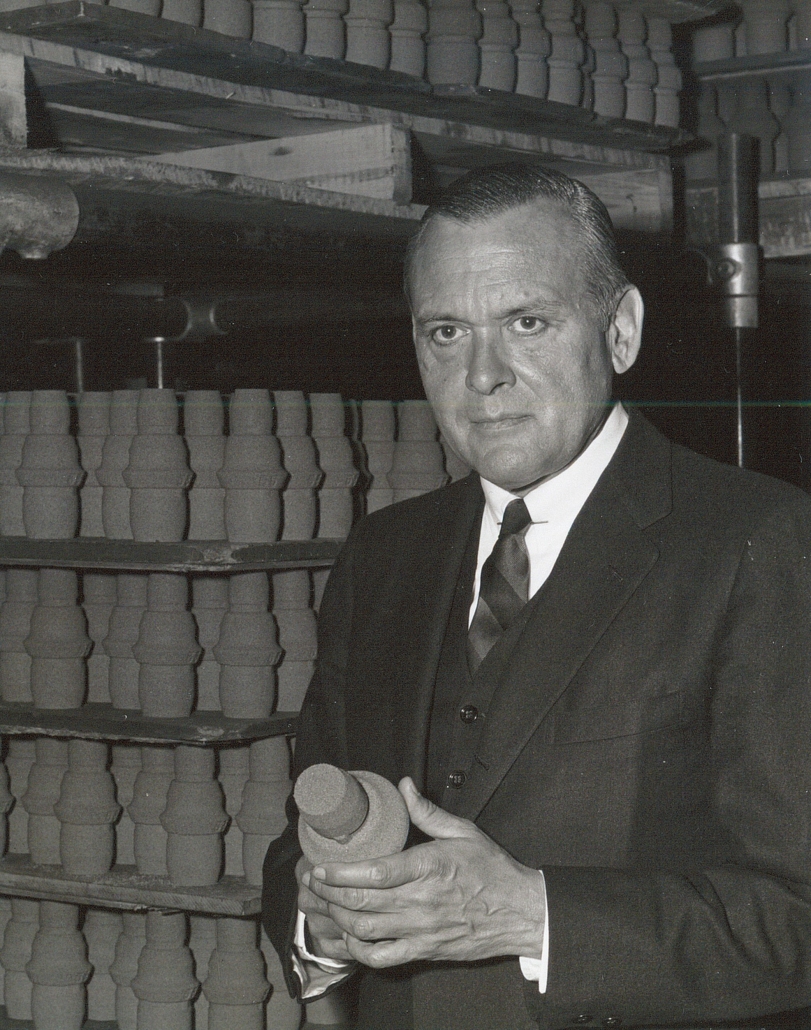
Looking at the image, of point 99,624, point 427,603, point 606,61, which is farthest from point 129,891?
point 606,61

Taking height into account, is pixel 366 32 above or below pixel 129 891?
above

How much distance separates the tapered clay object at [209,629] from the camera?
3.73m

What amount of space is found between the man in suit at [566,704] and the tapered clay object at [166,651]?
1.61 m

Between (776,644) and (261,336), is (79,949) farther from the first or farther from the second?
(776,644)

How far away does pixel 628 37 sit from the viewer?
180 inches

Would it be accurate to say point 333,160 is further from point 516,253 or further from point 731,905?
point 731,905

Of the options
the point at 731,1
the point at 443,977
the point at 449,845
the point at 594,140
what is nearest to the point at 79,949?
the point at 443,977

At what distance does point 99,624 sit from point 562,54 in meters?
2.11

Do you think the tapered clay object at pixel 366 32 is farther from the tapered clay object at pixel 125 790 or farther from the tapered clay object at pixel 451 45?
the tapered clay object at pixel 125 790

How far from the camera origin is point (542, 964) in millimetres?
1635

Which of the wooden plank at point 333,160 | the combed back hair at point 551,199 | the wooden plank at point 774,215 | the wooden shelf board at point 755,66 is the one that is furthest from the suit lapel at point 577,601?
the wooden shelf board at point 755,66

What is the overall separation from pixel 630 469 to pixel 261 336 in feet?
11.1

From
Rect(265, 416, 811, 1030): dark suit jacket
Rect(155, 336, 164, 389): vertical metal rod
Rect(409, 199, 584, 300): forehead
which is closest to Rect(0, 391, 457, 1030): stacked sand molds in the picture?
Rect(155, 336, 164, 389): vertical metal rod

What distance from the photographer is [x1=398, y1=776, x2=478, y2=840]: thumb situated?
1600 mm
